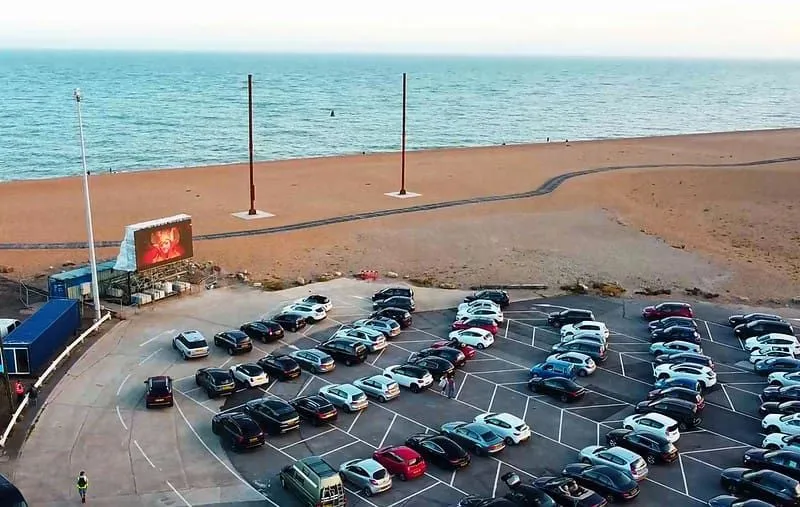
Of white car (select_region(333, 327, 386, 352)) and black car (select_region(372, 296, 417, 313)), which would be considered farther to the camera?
black car (select_region(372, 296, 417, 313))

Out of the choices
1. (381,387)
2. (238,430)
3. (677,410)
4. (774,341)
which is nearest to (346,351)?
(381,387)

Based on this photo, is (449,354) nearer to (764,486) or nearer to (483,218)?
(764,486)

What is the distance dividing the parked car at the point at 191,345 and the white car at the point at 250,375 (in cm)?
262

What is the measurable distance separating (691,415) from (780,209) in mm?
39089

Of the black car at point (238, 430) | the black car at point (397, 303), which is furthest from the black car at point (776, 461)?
the black car at point (397, 303)

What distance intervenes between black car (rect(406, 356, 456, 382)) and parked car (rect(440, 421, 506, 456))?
162 inches

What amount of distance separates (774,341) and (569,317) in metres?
7.77

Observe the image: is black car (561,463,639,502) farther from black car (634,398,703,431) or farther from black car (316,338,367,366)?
black car (316,338,367,366)

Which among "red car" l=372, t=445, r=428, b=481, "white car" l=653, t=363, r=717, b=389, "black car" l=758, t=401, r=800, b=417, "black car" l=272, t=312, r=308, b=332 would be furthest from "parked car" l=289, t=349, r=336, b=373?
"black car" l=758, t=401, r=800, b=417

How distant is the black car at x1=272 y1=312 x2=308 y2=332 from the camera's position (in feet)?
107

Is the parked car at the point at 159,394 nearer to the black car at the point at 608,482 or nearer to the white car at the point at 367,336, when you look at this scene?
the white car at the point at 367,336

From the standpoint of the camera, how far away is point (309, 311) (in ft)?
110

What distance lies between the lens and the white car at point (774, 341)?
3002 cm

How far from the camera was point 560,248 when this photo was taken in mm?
46375
